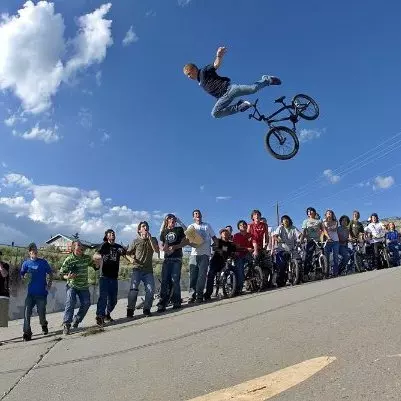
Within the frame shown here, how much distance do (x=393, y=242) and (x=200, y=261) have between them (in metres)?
6.49

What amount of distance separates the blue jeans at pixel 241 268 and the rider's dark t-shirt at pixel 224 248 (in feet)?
0.74

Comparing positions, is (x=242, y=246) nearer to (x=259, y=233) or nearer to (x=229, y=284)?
(x=259, y=233)

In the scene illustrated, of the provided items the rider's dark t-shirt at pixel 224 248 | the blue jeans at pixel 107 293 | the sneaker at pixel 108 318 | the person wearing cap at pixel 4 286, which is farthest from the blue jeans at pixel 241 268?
the person wearing cap at pixel 4 286

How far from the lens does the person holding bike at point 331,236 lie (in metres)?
11.9

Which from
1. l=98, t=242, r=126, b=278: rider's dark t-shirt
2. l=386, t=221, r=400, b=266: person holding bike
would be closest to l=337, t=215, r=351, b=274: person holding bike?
l=386, t=221, r=400, b=266: person holding bike

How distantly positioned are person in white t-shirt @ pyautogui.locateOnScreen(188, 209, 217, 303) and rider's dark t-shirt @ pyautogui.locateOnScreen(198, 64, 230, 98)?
2.69 metres

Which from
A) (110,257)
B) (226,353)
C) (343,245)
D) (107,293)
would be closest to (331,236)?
(343,245)

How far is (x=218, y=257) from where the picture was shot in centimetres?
1026

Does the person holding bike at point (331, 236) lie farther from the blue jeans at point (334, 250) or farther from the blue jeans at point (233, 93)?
the blue jeans at point (233, 93)

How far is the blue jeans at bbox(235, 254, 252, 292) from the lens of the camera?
10.0m

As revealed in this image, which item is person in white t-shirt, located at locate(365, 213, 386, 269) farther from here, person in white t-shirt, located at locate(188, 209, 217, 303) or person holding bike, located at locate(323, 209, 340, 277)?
person in white t-shirt, located at locate(188, 209, 217, 303)

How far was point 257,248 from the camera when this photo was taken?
10461mm

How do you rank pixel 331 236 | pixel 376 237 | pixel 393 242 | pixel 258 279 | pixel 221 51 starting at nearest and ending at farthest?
pixel 221 51 < pixel 258 279 < pixel 331 236 < pixel 376 237 < pixel 393 242

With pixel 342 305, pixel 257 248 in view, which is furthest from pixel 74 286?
pixel 342 305
